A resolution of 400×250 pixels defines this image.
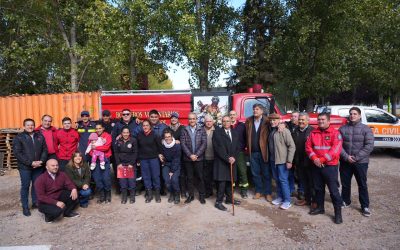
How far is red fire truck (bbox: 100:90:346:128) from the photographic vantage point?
7.54 meters

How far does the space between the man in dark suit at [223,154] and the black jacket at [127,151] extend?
5.31 ft

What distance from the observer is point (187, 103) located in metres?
7.82

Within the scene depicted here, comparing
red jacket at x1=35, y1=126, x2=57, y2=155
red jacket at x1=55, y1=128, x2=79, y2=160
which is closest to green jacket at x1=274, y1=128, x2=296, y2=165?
red jacket at x1=55, y1=128, x2=79, y2=160

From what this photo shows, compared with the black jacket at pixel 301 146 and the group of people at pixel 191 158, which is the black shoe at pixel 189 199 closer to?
the group of people at pixel 191 158

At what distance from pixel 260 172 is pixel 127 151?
8.86 ft

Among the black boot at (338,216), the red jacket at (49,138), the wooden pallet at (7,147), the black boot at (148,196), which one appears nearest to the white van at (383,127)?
the black boot at (338,216)

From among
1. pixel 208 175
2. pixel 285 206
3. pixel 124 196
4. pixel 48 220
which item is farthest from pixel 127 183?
pixel 285 206

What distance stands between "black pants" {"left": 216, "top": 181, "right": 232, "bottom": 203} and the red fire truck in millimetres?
2009

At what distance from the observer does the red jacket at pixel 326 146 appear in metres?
4.82

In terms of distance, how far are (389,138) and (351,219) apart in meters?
6.15

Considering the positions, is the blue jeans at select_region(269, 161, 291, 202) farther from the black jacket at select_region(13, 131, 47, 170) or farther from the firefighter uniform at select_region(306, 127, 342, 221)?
the black jacket at select_region(13, 131, 47, 170)

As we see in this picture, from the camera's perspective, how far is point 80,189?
5.79 meters

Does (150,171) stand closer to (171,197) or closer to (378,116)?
(171,197)

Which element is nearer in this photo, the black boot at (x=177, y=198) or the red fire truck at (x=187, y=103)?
the black boot at (x=177, y=198)
